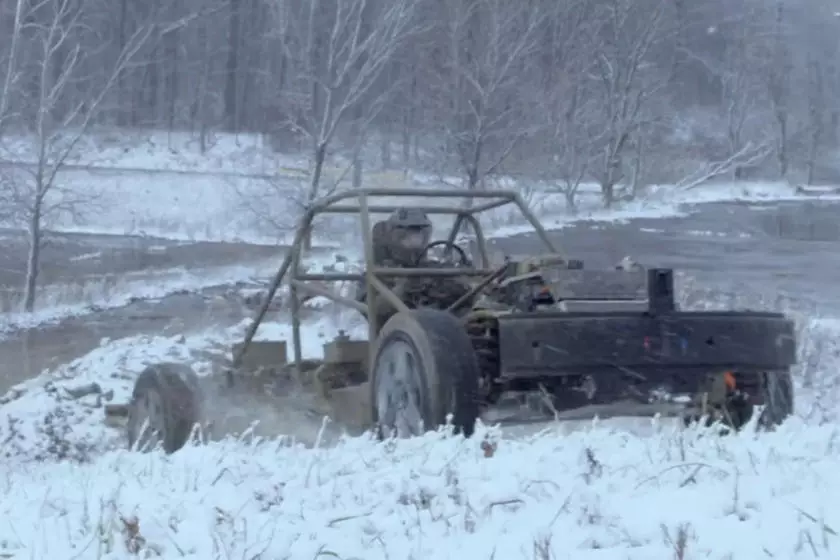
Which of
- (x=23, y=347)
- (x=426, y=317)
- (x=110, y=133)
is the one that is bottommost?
(x=23, y=347)

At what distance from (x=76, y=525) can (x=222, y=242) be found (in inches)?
1071

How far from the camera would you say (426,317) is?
5.97 m

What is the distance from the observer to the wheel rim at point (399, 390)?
5965 millimetres

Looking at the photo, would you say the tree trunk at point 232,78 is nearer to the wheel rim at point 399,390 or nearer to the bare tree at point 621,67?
the bare tree at point 621,67

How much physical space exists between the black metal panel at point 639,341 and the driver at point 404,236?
2121 mm

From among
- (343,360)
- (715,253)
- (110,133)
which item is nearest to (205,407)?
(343,360)

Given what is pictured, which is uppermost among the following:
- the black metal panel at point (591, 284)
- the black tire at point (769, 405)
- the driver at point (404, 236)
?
the driver at point (404, 236)

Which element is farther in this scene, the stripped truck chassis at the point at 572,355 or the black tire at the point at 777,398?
the black tire at the point at 777,398

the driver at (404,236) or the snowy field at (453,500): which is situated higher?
the driver at (404,236)

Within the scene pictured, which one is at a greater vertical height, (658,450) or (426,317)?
(426,317)

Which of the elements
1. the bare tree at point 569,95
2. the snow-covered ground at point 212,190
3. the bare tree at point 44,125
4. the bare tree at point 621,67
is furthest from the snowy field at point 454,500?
the bare tree at point 621,67

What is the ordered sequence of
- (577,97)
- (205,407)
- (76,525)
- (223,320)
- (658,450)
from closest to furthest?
(76,525) < (658,450) < (205,407) < (223,320) < (577,97)

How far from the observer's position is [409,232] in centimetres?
781

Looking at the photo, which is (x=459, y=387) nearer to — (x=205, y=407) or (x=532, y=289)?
(x=532, y=289)
